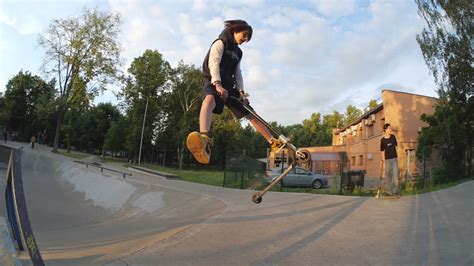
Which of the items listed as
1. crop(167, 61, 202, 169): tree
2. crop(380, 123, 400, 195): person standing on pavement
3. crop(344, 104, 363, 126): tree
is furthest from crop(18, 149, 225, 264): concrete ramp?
crop(344, 104, 363, 126): tree

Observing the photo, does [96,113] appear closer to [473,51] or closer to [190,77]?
[190,77]

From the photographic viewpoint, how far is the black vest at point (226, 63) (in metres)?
4.10

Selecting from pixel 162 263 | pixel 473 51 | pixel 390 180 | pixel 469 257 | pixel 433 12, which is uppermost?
pixel 433 12

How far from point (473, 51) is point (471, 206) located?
49.2 feet

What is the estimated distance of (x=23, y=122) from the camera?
222 feet

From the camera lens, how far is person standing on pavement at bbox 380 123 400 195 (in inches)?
374

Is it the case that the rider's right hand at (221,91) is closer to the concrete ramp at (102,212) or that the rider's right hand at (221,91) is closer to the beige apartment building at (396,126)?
the concrete ramp at (102,212)

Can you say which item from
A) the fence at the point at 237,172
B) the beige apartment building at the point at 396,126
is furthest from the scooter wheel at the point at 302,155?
the beige apartment building at the point at 396,126

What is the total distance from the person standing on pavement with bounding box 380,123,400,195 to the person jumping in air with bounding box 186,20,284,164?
630 centimetres

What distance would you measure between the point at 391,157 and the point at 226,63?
23.7ft

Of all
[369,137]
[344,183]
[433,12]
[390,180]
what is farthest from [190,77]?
[390,180]

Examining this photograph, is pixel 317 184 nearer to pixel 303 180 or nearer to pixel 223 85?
pixel 303 180

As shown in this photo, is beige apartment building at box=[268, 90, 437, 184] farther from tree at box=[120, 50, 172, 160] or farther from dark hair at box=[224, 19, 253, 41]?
tree at box=[120, 50, 172, 160]

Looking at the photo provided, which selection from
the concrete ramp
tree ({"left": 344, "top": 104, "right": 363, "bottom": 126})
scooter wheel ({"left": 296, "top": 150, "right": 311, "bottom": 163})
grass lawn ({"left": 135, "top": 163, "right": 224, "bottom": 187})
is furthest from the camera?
tree ({"left": 344, "top": 104, "right": 363, "bottom": 126})
